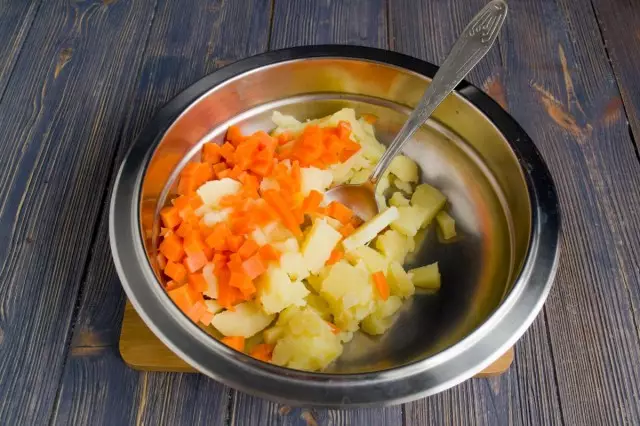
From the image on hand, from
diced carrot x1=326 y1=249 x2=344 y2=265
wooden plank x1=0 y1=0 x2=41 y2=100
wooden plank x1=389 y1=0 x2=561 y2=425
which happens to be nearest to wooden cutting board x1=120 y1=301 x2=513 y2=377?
wooden plank x1=389 y1=0 x2=561 y2=425

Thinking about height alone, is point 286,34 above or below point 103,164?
above

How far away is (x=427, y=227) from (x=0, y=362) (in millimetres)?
1006

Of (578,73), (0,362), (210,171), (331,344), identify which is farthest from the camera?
(578,73)

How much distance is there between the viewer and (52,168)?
1549mm

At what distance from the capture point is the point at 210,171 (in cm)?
136

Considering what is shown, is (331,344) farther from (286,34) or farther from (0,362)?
(286,34)

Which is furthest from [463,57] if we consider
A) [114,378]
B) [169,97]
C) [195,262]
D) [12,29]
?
[12,29]

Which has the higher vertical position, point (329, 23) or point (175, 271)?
point (329, 23)

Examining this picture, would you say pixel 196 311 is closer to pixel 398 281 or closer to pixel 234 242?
pixel 234 242

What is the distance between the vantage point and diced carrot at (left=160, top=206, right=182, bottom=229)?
1232 mm

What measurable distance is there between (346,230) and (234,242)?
0.26m

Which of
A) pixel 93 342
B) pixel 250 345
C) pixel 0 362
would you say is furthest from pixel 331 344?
pixel 0 362

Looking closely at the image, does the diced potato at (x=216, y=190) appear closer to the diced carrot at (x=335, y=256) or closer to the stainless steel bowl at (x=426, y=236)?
the stainless steel bowl at (x=426, y=236)

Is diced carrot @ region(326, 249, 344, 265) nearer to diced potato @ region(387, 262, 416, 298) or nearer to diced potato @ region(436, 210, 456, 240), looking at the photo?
diced potato @ region(387, 262, 416, 298)
